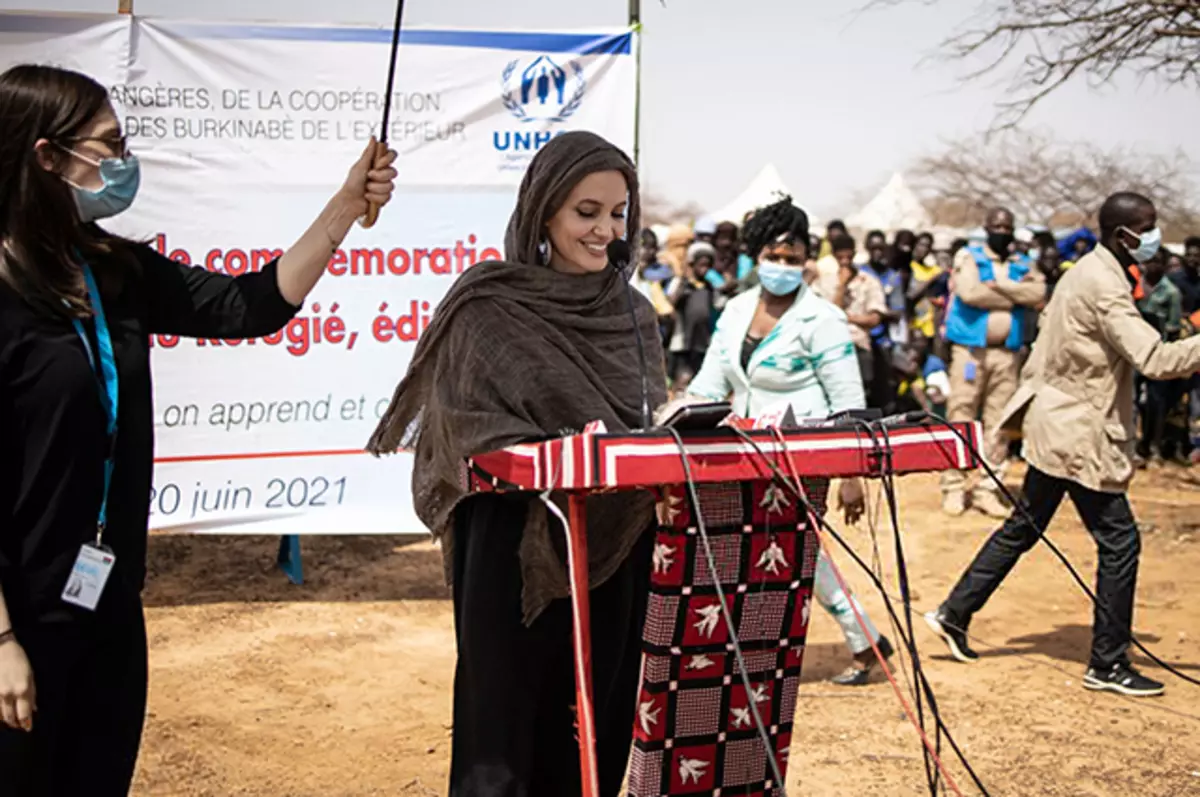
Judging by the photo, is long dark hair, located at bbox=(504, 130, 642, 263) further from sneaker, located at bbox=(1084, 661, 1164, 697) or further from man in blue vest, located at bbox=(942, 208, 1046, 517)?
man in blue vest, located at bbox=(942, 208, 1046, 517)

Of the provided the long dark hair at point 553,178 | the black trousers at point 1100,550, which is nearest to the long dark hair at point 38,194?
the long dark hair at point 553,178

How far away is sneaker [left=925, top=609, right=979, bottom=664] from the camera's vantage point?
20.9 feet

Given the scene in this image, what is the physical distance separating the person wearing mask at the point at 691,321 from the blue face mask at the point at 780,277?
6703 millimetres

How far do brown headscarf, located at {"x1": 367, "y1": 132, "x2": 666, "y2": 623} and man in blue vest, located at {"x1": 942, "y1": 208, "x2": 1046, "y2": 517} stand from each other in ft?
23.8

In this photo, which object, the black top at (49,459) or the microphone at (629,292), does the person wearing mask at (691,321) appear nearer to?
the microphone at (629,292)

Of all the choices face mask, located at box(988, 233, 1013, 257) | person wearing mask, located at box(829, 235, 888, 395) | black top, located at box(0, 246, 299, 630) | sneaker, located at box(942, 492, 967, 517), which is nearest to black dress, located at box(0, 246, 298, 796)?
black top, located at box(0, 246, 299, 630)

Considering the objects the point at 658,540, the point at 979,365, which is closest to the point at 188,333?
the point at 658,540

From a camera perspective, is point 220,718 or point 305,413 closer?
point 220,718

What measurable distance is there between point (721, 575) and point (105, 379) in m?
1.31

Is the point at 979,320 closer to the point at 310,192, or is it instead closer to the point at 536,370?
the point at 310,192

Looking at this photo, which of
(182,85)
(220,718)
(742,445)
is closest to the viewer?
(742,445)

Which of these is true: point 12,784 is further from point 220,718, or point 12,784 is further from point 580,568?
point 220,718

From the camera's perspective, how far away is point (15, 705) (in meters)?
2.42

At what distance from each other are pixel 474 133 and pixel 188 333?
422 cm
